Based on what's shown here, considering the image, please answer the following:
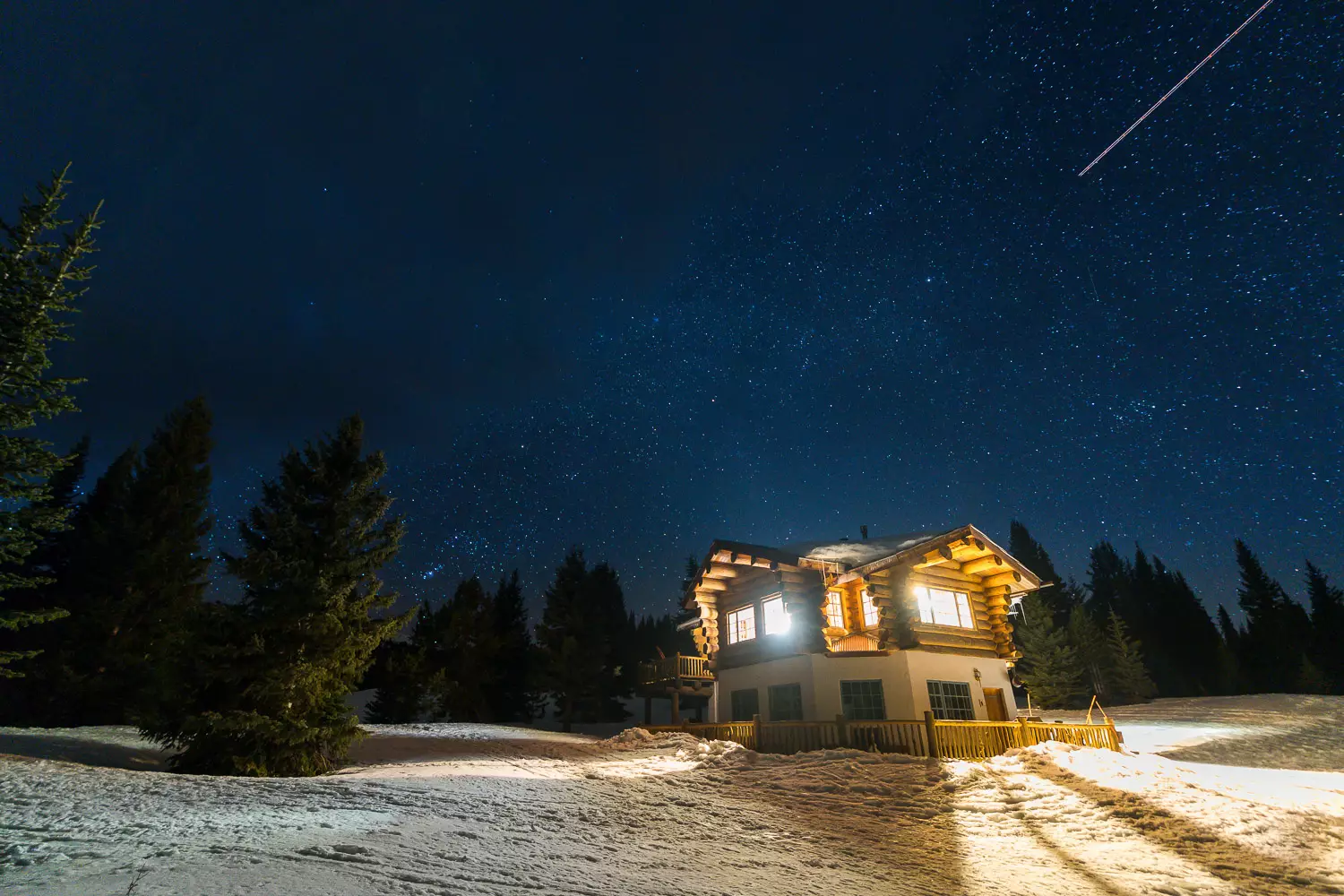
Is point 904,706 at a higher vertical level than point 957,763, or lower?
higher

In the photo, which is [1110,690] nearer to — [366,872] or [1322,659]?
[1322,659]

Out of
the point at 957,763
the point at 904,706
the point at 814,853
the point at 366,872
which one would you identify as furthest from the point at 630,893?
the point at 904,706

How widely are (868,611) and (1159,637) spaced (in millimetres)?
83920

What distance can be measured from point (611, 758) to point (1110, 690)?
198ft

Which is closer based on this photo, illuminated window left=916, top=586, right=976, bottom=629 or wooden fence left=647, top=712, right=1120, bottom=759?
wooden fence left=647, top=712, right=1120, bottom=759

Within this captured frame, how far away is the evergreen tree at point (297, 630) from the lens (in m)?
15.1

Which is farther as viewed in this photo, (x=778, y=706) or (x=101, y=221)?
(x=778, y=706)

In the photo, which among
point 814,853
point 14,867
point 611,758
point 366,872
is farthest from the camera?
point 611,758

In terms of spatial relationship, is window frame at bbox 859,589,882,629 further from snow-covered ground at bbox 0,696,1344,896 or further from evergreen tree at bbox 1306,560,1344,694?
evergreen tree at bbox 1306,560,1344,694

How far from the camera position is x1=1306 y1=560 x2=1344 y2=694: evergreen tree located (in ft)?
199

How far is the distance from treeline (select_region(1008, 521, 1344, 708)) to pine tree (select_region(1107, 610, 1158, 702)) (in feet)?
0.29

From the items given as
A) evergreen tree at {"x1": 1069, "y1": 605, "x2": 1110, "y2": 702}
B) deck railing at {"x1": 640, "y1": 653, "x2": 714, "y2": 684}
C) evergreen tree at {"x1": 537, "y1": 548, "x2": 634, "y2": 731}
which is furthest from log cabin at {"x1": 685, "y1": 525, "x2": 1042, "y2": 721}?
evergreen tree at {"x1": 1069, "y1": 605, "x2": 1110, "y2": 702}

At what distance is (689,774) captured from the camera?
1688cm

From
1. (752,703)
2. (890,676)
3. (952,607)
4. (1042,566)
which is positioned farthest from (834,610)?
(1042,566)
